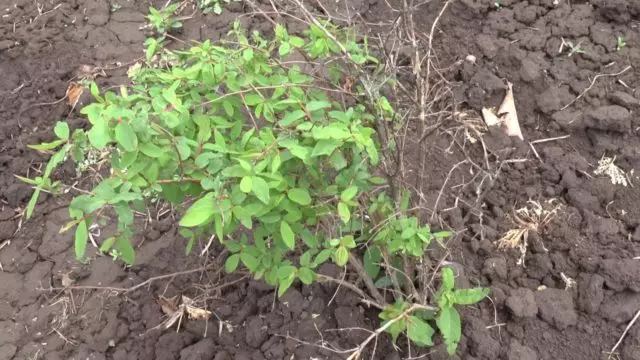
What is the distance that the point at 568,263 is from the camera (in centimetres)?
255

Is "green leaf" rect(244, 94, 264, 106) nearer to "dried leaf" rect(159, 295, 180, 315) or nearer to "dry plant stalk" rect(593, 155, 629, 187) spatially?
"dried leaf" rect(159, 295, 180, 315)

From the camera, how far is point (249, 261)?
2059mm

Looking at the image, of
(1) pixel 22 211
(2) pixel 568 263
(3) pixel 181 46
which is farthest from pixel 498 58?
(1) pixel 22 211

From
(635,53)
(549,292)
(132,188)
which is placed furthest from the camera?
(635,53)

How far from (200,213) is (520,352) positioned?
1.42 metres


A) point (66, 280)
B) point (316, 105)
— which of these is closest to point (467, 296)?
point (316, 105)

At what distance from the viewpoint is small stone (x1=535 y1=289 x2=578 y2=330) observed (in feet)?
7.86

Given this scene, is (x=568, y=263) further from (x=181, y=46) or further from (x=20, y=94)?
(x=20, y=94)

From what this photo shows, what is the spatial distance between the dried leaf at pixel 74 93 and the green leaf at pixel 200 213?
7.17 feet

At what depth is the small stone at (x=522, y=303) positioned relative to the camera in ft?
7.91

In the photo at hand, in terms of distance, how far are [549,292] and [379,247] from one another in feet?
2.58

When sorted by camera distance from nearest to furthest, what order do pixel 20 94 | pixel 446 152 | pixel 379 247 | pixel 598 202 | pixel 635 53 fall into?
1. pixel 379 247
2. pixel 598 202
3. pixel 446 152
4. pixel 635 53
5. pixel 20 94

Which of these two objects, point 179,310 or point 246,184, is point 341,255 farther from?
point 179,310

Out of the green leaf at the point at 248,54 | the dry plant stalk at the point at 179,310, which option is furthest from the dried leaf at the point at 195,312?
the green leaf at the point at 248,54
